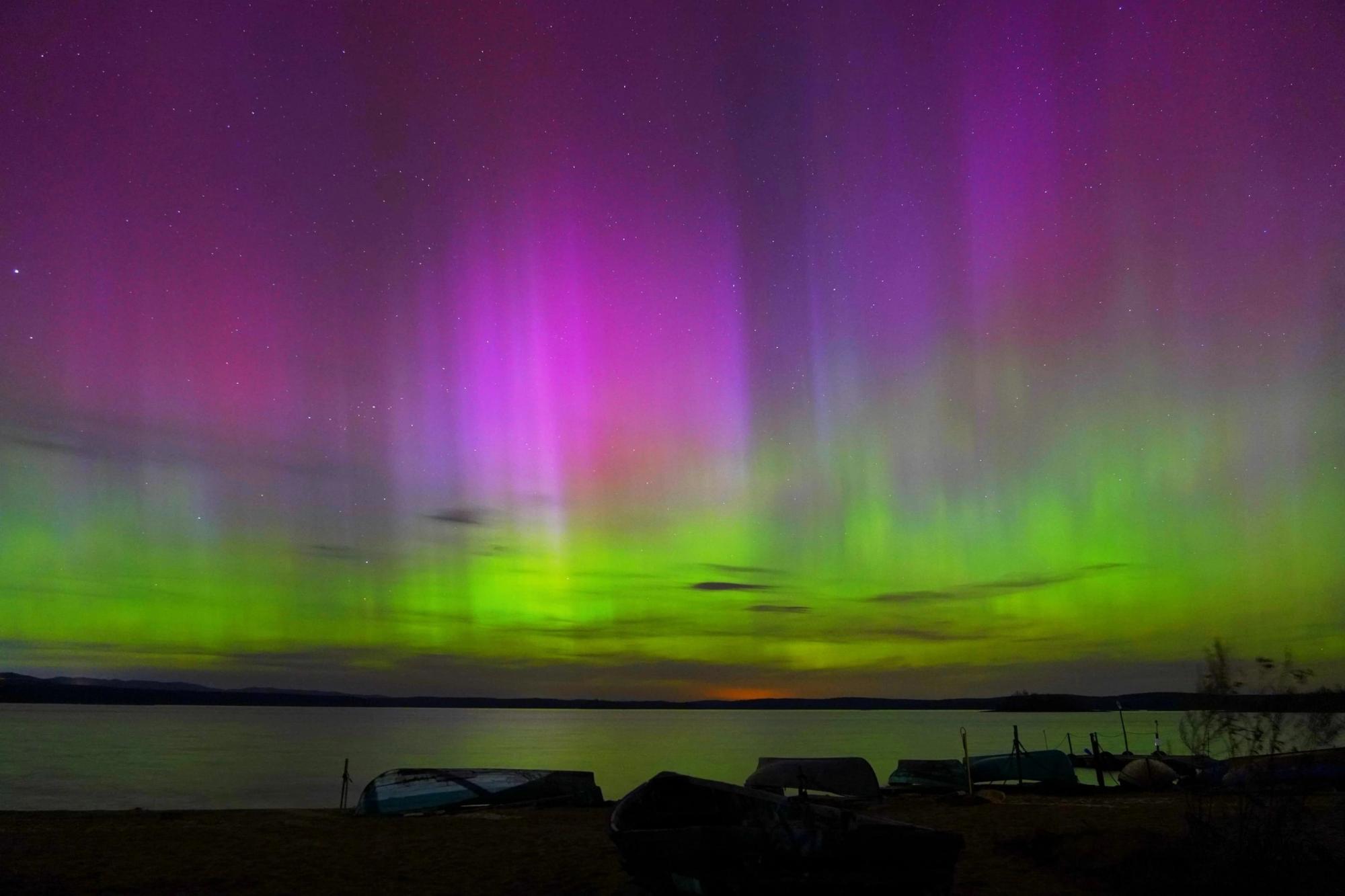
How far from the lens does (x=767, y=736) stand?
439 feet

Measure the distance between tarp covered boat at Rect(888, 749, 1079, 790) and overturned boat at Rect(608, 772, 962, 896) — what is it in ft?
72.1

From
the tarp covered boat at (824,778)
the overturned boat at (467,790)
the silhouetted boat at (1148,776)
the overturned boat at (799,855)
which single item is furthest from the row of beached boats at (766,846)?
the silhouetted boat at (1148,776)

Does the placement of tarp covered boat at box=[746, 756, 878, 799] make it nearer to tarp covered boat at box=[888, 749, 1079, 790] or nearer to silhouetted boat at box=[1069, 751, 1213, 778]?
tarp covered boat at box=[888, 749, 1079, 790]

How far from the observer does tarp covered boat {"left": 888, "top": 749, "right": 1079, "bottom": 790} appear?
31.5 metres

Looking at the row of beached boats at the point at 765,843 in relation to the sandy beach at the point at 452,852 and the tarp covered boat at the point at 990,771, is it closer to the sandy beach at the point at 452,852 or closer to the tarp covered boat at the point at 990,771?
the sandy beach at the point at 452,852

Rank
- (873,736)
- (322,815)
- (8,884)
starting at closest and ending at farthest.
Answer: (8,884)
(322,815)
(873,736)

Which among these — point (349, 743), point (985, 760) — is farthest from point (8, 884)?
point (349, 743)

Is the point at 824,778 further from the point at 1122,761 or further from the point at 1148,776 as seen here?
the point at 1122,761

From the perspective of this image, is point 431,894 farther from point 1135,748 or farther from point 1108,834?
point 1135,748

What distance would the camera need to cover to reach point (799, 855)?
11.1 m

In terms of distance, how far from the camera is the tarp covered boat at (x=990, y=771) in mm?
31484

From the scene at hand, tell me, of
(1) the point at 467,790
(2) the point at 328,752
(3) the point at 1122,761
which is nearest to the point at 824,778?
(1) the point at 467,790

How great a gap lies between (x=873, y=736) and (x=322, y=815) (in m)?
116

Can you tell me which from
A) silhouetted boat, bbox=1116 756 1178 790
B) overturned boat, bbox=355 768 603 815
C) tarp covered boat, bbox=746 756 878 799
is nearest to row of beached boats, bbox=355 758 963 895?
tarp covered boat, bbox=746 756 878 799
